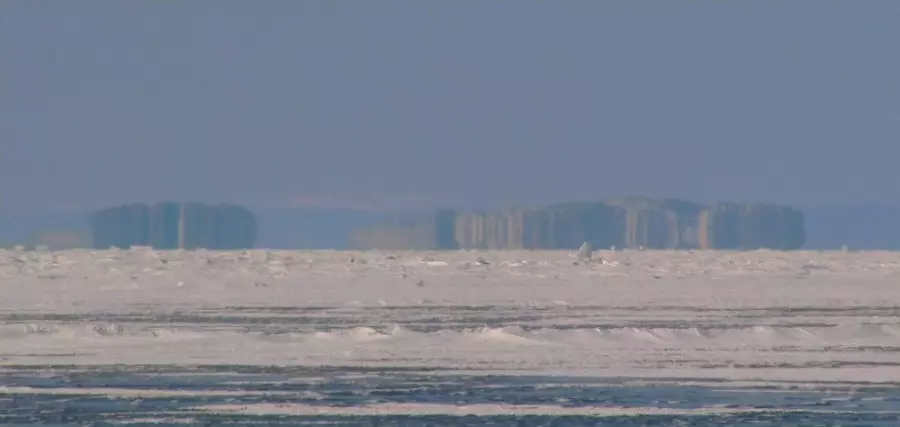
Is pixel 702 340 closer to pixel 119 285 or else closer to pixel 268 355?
pixel 268 355

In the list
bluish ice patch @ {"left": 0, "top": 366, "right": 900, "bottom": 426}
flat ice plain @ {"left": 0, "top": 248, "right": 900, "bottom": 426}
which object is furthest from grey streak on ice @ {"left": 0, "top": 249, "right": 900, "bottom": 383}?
bluish ice patch @ {"left": 0, "top": 366, "right": 900, "bottom": 426}

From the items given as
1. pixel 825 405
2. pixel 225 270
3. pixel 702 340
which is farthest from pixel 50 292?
pixel 825 405

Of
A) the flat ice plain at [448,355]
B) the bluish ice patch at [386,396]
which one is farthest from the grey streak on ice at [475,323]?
the bluish ice patch at [386,396]

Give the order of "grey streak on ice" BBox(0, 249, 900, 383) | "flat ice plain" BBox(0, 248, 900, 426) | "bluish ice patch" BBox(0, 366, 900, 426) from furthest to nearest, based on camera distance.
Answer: "grey streak on ice" BBox(0, 249, 900, 383)
"flat ice plain" BBox(0, 248, 900, 426)
"bluish ice patch" BBox(0, 366, 900, 426)

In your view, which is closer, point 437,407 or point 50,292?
point 437,407

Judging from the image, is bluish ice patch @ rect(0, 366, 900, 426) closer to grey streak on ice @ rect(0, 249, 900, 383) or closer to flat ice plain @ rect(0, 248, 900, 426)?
flat ice plain @ rect(0, 248, 900, 426)
